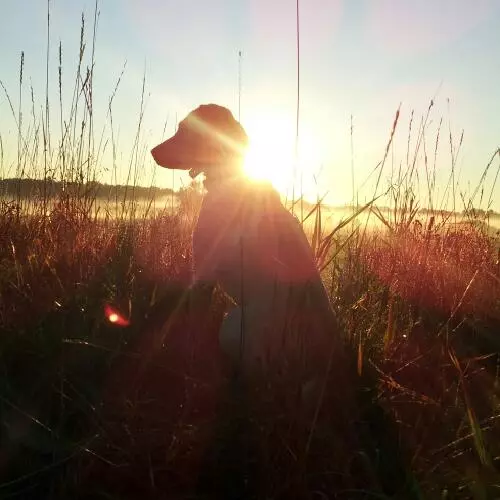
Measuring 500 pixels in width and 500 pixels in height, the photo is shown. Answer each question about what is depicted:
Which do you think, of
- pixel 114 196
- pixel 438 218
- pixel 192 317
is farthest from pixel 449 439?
pixel 114 196

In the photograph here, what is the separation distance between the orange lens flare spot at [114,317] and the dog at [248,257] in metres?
0.28

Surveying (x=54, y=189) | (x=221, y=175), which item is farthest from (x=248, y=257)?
(x=54, y=189)

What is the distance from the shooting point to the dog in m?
1.37

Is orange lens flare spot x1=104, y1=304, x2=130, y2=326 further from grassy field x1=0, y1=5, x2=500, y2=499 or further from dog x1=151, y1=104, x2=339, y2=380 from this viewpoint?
dog x1=151, y1=104, x2=339, y2=380

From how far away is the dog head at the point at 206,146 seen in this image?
1.71m

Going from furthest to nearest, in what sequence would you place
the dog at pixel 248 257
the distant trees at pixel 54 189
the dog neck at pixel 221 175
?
the distant trees at pixel 54 189, the dog neck at pixel 221 175, the dog at pixel 248 257

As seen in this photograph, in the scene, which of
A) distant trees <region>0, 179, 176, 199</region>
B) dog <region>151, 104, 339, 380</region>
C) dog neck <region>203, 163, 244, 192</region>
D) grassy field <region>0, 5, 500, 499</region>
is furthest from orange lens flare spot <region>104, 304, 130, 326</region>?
distant trees <region>0, 179, 176, 199</region>

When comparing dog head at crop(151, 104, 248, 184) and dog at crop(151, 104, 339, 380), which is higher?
dog head at crop(151, 104, 248, 184)

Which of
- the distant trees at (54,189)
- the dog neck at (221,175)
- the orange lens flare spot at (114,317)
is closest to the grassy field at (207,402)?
the orange lens flare spot at (114,317)

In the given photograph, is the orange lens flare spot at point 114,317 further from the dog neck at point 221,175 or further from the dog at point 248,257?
the dog neck at point 221,175

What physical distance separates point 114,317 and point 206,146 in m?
0.62

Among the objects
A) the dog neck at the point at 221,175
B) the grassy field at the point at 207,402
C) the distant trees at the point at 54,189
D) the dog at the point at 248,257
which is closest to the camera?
the grassy field at the point at 207,402

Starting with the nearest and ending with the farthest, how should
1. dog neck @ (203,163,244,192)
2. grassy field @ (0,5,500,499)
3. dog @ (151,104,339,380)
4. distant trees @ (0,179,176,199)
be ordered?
grassy field @ (0,5,500,499) → dog @ (151,104,339,380) → dog neck @ (203,163,244,192) → distant trees @ (0,179,176,199)

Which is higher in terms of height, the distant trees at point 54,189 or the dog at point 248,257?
the distant trees at point 54,189
